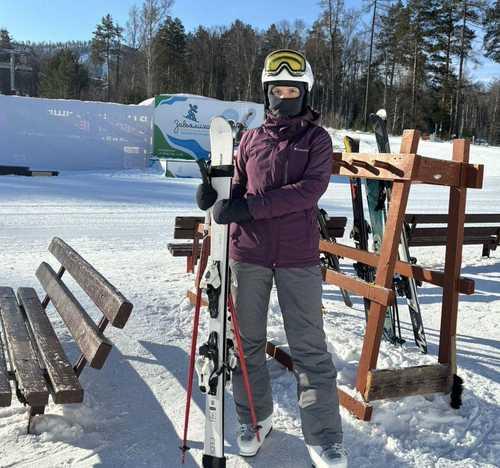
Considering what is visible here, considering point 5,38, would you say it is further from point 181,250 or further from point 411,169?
point 411,169

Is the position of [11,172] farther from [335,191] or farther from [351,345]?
[351,345]

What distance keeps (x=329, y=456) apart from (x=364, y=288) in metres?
0.97

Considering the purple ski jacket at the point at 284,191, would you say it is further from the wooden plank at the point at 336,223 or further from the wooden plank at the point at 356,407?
the wooden plank at the point at 336,223

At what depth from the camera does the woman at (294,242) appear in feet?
7.98

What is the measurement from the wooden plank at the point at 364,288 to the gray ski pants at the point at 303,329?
0.52 m

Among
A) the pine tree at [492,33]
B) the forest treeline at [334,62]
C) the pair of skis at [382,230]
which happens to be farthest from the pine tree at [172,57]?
the pair of skis at [382,230]

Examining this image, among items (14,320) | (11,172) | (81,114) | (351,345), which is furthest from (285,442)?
(81,114)

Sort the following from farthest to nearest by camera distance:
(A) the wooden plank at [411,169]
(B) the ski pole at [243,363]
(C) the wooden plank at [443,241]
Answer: (C) the wooden plank at [443,241] < (A) the wooden plank at [411,169] < (B) the ski pole at [243,363]

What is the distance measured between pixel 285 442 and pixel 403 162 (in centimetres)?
159

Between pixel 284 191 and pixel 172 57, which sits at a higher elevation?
pixel 172 57

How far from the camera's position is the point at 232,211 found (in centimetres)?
233

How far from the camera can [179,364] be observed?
3.67 m

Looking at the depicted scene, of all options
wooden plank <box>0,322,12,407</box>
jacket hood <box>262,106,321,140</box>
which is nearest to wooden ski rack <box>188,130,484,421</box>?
jacket hood <box>262,106,321,140</box>

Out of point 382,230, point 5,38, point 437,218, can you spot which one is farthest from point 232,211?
point 5,38
